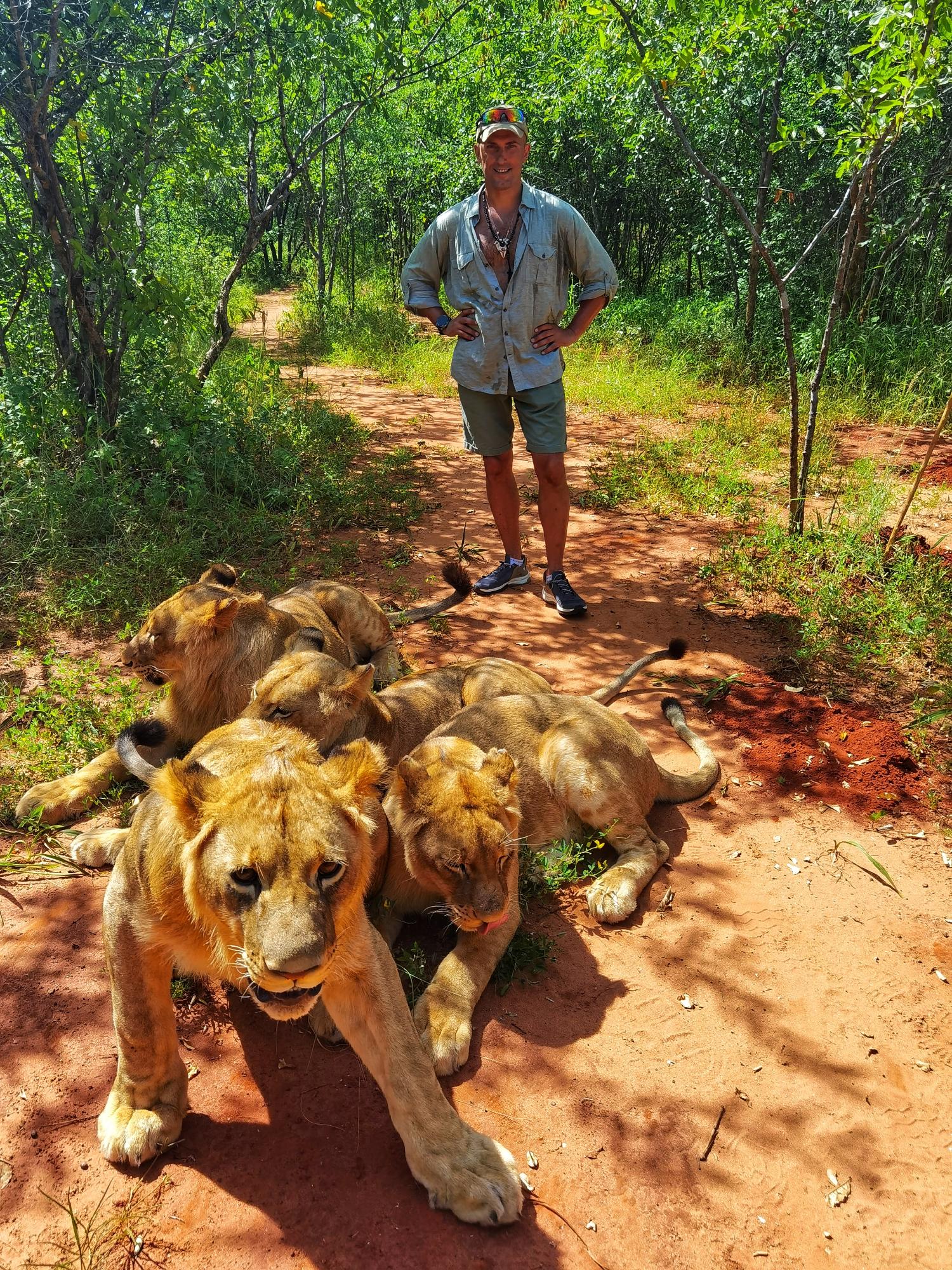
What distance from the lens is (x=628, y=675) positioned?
16.8 feet

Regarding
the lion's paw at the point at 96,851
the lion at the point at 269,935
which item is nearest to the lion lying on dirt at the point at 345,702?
the lion's paw at the point at 96,851

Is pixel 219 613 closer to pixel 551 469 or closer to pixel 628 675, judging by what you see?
pixel 628 675

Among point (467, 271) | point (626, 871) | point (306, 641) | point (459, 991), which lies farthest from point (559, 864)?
point (467, 271)

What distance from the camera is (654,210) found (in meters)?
18.2

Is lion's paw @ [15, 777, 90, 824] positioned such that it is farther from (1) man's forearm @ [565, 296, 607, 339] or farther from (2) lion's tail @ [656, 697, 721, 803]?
(1) man's forearm @ [565, 296, 607, 339]

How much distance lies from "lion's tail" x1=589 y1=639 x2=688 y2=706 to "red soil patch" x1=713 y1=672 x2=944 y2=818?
41 cm

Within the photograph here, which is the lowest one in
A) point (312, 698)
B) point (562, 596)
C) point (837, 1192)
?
point (837, 1192)

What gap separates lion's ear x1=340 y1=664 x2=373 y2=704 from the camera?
→ 12.7ft

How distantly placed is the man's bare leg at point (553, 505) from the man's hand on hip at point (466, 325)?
98 cm

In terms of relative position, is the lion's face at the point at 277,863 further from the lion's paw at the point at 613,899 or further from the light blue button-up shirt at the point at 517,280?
the light blue button-up shirt at the point at 517,280

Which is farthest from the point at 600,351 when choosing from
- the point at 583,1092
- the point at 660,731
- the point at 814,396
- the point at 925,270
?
the point at 583,1092

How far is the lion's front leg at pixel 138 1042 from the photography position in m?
2.34

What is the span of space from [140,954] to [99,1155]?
701 mm

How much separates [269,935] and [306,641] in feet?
8.59
